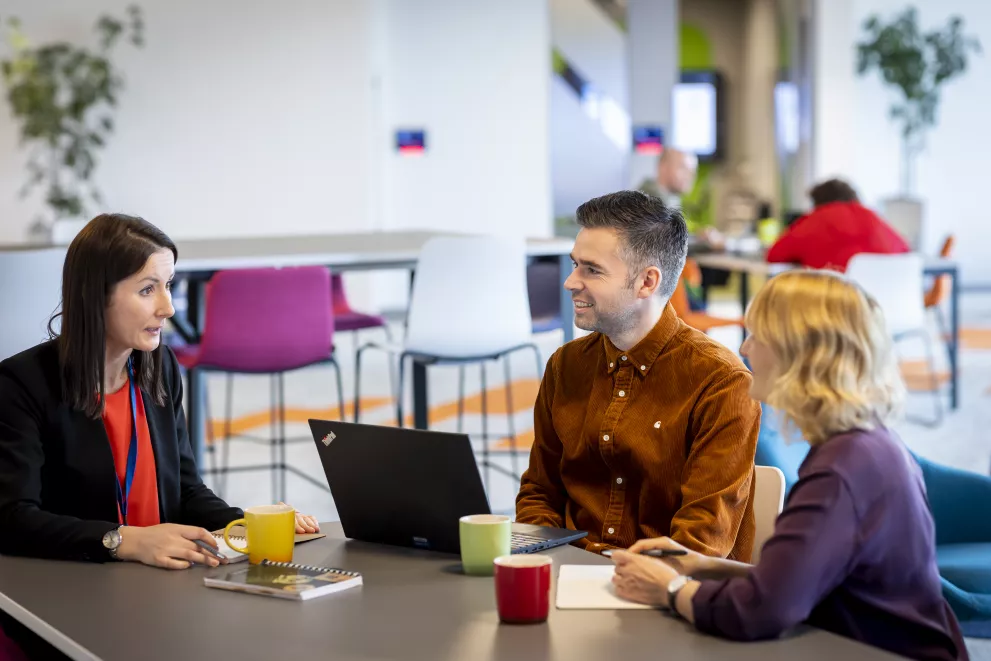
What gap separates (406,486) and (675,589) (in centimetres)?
49

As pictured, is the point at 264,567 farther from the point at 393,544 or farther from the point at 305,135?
the point at 305,135

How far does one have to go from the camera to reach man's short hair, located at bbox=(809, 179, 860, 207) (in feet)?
19.8

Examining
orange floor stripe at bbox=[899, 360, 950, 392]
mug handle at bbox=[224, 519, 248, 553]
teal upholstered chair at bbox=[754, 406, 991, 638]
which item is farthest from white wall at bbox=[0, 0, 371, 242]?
mug handle at bbox=[224, 519, 248, 553]

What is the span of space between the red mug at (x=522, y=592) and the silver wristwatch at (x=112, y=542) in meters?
0.69

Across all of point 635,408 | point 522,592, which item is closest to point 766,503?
point 635,408

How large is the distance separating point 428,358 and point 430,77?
6346 millimetres

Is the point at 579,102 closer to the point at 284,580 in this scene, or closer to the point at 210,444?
the point at 210,444

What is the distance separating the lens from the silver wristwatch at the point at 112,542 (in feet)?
A: 6.23

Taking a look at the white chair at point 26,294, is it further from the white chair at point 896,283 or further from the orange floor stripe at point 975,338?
the orange floor stripe at point 975,338

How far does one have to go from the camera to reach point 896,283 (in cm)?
587

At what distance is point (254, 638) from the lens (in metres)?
1.51

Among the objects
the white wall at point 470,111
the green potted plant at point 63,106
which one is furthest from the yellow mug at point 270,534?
the white wall at point 470,111

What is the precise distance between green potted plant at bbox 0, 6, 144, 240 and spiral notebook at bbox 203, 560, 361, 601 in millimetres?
7440

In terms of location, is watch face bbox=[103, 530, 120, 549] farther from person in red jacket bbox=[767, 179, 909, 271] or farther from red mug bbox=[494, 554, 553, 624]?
person in red jacket bbox=[767, 179, 909, 271]
